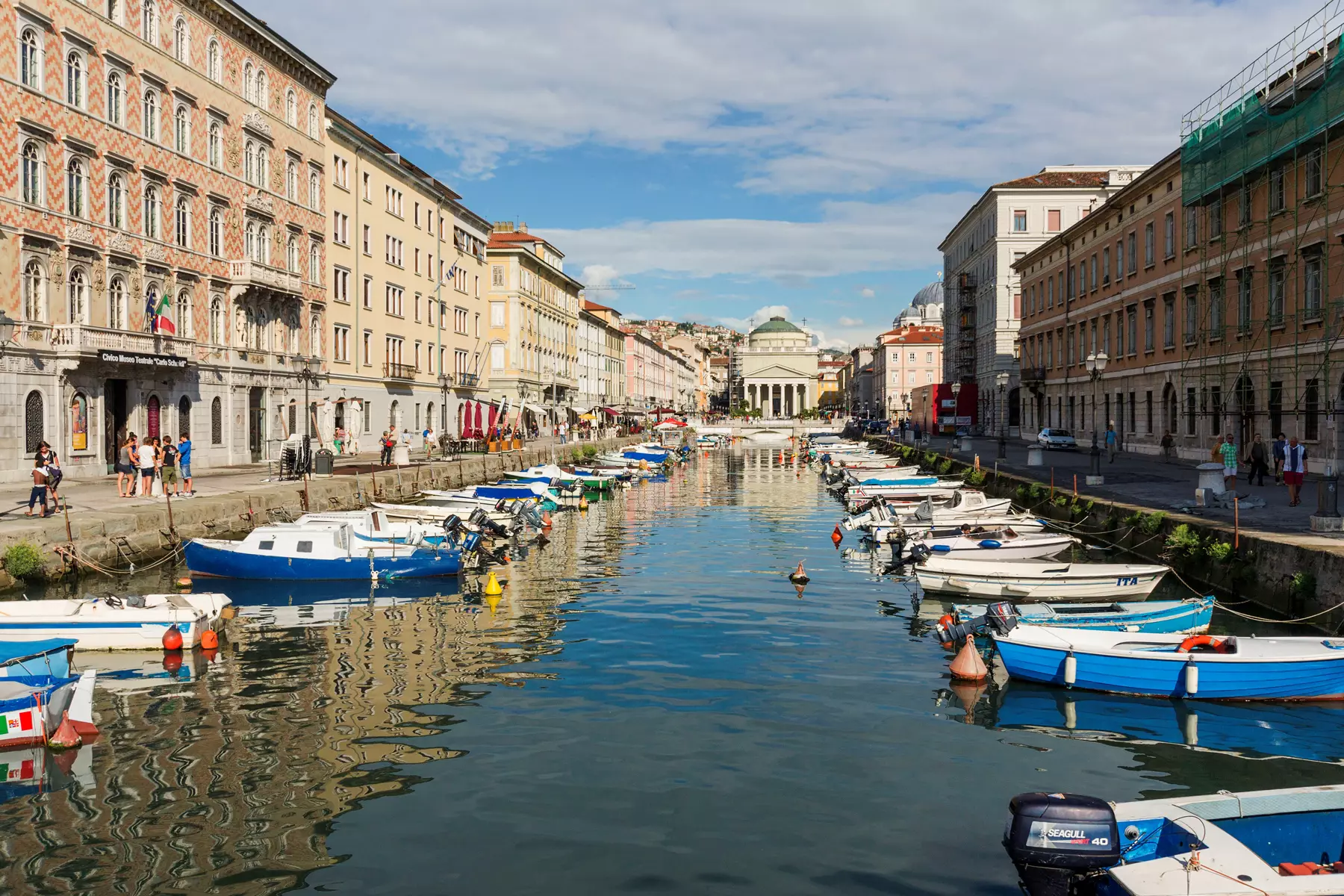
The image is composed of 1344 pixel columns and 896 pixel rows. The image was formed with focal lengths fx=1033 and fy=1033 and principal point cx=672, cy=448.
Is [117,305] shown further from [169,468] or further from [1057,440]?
[1057,440]

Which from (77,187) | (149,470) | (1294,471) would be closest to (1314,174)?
(1294,471)

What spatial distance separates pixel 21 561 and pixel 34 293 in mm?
17066

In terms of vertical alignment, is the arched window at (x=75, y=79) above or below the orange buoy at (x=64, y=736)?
above

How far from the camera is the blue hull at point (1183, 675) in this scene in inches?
575

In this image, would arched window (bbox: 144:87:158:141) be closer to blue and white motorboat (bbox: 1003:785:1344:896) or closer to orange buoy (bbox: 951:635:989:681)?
orange buoy (bbox: 951:635:989:681)

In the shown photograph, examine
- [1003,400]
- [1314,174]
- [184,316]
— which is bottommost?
[1003,400]

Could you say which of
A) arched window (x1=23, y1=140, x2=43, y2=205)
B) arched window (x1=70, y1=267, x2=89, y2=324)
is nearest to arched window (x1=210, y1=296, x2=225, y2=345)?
arched window (x1=70, y1=267, x2=89, y2=324)

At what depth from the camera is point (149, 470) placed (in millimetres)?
30750

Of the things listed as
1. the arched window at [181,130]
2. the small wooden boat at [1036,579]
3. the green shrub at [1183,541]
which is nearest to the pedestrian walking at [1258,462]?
the green shrub at [1183,541]

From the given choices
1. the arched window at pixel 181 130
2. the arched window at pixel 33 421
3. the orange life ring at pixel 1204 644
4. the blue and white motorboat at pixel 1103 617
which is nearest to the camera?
the orange life ring at pixel 1204 644

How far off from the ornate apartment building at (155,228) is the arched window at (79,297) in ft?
0.31

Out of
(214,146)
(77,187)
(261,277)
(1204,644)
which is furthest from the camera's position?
(261,277)

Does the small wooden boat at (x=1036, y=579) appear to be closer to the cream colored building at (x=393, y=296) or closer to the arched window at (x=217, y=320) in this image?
the arched window at (x=217, y=320)

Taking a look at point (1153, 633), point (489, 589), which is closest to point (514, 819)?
point (1153, 633)
